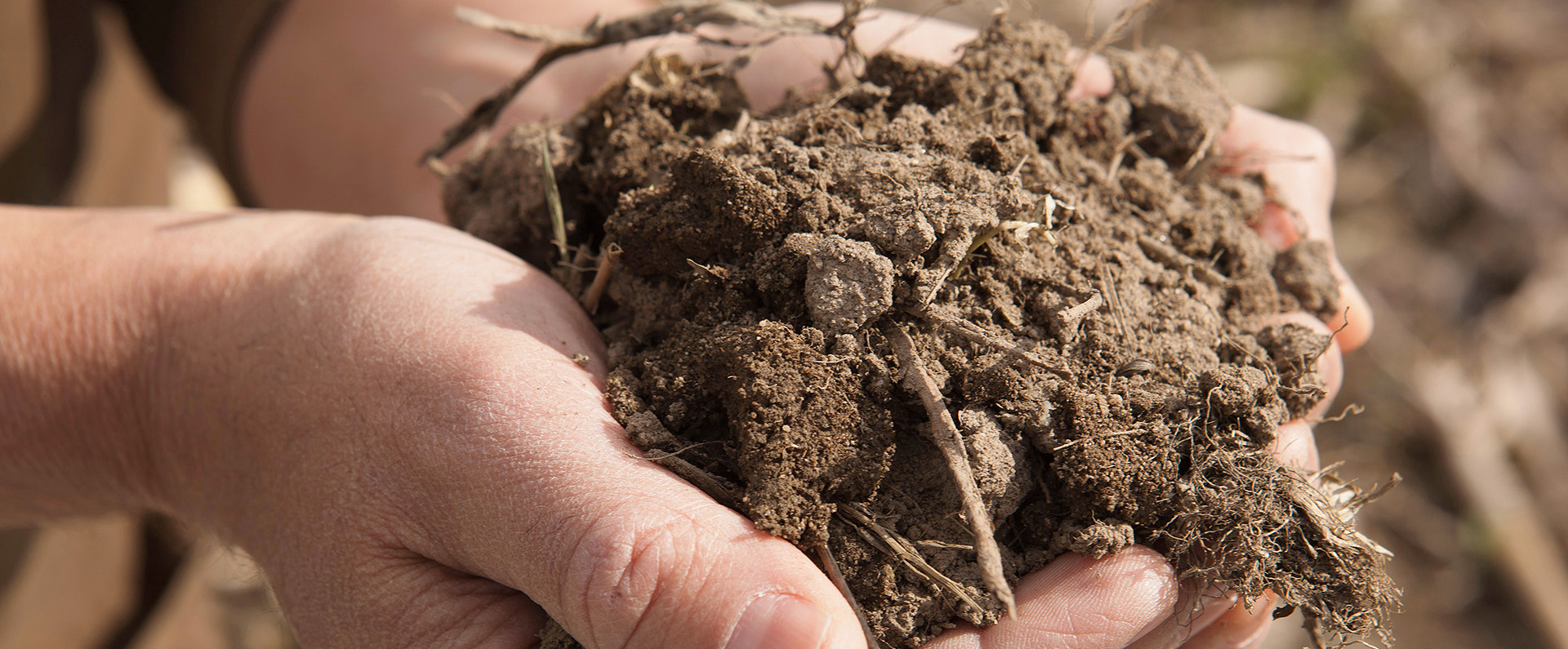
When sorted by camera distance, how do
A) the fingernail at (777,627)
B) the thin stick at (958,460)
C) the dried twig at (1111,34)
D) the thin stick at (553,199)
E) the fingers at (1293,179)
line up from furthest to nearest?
the fingers at (1293,179)
the dried twig at (1111,34)
the thin stick at (553,199)
the thin stick at (958,460)
the fingernail at (777,627)

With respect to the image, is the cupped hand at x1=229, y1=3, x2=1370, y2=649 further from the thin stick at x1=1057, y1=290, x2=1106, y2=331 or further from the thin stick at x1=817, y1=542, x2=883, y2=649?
the thin stick at x1=1057, y1=290, x2=1106, y2=331

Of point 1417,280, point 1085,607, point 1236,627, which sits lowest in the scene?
point 1417,280

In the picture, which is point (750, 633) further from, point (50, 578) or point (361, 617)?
point (50, 578)

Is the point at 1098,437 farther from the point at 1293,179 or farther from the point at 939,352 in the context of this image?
the point at 1293,179

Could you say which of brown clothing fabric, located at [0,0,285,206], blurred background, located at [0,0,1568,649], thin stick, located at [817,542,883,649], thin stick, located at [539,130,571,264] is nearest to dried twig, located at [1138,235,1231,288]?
thin stick, located at [817,542,883,649]

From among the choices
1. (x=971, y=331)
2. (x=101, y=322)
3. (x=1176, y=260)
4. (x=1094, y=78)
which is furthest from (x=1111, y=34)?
(x=101, y=322)

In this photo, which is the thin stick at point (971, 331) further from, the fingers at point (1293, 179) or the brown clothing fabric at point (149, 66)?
the brown clothing fabric at point (149, 66)

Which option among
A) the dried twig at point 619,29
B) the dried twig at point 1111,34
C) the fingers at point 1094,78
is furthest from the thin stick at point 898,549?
the fingers at point 1094,78
